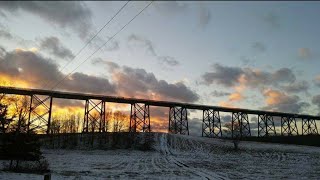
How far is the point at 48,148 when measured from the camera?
1724 inches

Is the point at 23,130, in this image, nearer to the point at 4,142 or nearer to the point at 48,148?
the point at 4,142

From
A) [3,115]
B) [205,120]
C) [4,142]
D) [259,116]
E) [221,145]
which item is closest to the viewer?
[4,142]

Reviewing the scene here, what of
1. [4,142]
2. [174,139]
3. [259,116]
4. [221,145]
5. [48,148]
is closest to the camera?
[4,142]

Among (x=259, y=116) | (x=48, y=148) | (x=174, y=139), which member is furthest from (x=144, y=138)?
(x=259, y=116)

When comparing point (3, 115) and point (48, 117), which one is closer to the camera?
point (3, 115)

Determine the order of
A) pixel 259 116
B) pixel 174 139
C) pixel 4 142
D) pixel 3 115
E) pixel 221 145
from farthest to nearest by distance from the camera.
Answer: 1. pixel 259 116
2. pixel 174 139
3. pixel 221 145
4. pixel 3 115
5. pixel 4 142

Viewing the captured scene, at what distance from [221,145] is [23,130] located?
1240 inches

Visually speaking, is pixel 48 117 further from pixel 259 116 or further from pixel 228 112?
pixel 259 116

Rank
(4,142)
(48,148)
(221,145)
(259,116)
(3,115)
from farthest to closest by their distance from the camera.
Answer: (259,116) < (221,145) < (48,148) < (3,115) < (4,142)

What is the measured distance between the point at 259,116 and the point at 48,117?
38.9m

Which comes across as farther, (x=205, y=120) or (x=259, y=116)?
(x=259, y=116)

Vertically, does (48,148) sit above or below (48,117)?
below

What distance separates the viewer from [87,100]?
49.0 meters

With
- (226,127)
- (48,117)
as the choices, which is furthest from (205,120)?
(48,117)
